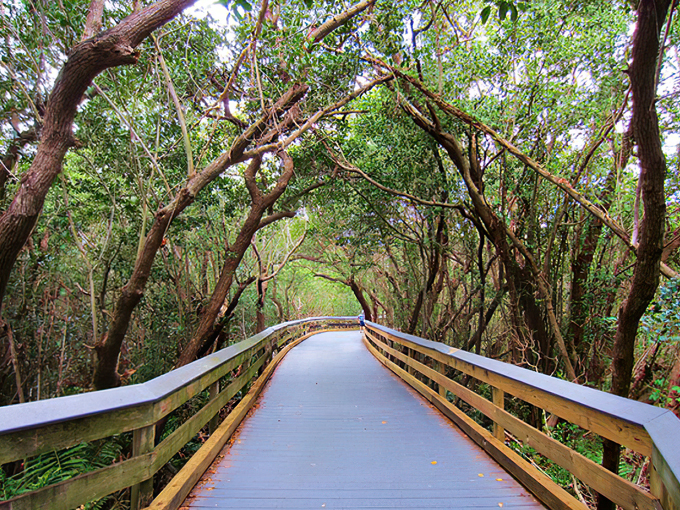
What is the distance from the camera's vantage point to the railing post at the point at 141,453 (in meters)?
2.25

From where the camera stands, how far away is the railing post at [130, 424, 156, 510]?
225 cm

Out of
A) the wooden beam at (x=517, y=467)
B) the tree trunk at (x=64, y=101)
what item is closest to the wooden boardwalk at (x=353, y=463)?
the wooden beam at (x=517, y=467)

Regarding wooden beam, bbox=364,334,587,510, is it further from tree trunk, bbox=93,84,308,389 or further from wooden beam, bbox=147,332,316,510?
tree trunk, bbox=93,84,308,389

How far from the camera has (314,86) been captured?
6746 mm

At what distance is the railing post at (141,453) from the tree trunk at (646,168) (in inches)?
122

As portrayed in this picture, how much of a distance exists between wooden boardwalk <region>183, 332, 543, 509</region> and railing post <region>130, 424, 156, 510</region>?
372mm

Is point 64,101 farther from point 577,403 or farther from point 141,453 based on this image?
point 577,403

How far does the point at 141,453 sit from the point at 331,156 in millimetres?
6889

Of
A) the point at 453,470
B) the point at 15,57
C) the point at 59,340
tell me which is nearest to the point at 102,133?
the point at 15,57

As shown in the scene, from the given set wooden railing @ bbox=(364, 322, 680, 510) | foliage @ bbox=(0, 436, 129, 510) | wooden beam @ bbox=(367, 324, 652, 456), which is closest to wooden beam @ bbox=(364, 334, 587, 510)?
wooden railing @ bbox=(364, 322, 680, 510)

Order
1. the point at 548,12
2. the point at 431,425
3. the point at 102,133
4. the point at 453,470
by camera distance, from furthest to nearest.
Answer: the point at 102,133, the point at 548,12, the point at 431,425, the point at 453,470

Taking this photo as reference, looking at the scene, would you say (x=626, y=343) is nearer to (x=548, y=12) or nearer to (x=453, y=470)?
(x=453, y=470)

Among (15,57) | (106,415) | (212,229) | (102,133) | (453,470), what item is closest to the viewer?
(106,415)

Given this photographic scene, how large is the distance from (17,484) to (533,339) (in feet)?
24.3
